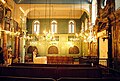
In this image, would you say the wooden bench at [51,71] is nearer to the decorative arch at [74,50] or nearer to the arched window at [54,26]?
the decorative arch at [74,50]

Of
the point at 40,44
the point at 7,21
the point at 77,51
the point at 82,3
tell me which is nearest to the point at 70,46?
the point at 77,51

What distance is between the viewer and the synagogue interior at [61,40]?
9145mm

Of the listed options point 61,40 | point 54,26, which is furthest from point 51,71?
point 54,26

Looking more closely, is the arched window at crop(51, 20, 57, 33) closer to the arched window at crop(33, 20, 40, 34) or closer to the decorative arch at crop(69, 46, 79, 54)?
the arched window at crop(33, 20, 40, 34)

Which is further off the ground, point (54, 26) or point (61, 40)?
point (54, 26)

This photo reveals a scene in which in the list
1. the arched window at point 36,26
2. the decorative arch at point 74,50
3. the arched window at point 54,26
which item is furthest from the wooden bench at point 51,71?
the arched window at point 54,26

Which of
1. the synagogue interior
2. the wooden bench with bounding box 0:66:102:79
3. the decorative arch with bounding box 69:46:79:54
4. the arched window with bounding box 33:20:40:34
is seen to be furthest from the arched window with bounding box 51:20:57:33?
the wooden bench with bounding box 0:66:102:79

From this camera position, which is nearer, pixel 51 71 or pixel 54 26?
pixel 51 71

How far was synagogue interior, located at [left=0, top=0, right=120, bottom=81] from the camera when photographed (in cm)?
915

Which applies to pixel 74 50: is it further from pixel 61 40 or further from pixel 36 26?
pixel 36 26

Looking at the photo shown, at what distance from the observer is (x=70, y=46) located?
3216 centimetres

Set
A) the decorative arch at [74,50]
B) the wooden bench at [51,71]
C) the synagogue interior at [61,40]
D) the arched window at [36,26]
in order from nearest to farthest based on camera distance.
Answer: the wooden bench at [51,71], the synagogue interior at [61,40], the decorative arch at [74,50], the arched window at [36,26]

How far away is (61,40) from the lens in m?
32.2

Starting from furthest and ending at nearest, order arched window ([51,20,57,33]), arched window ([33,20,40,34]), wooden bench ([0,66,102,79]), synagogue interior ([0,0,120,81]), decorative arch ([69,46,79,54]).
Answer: arched window ([51,20,57,33]), arched window ([33,20,40,34]), decorative arch ([69,46,79,54]), synagogue interior ([0,0,120,81]), wooden bench ([0,66,102,79])
